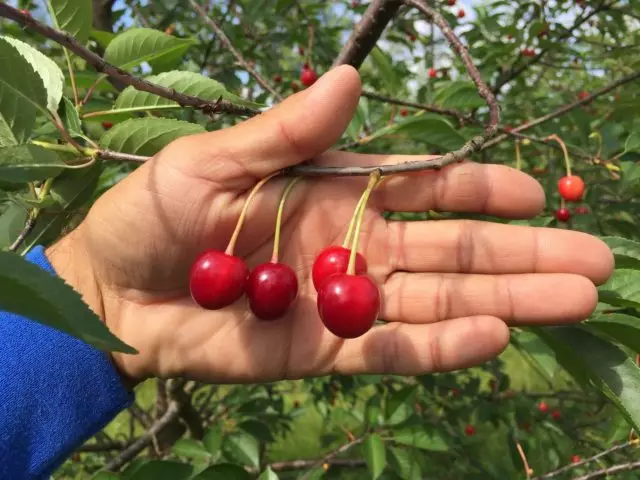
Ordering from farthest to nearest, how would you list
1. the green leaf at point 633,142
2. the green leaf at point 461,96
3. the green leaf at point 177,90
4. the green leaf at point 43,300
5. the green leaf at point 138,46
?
the green leaf at point 633,142 < the green leaf at point 461,96 < the green leaf at point 138,46 < the green leaf at point 177,90 < the green leaf at point 43,300

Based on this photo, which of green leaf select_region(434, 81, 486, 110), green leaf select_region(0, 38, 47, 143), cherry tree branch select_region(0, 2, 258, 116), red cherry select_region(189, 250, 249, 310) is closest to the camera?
cherry tree branch select_region(0, 2, 258, 116)

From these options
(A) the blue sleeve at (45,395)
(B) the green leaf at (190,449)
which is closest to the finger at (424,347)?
(A) the blue sleeve at (45,395)

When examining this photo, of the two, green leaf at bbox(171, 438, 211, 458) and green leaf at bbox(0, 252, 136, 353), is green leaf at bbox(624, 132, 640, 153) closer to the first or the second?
green leaf at bbox(171, 438, 211, 458)

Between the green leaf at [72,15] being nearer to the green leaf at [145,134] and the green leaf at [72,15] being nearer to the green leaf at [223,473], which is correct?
the green leaf at [145,134]

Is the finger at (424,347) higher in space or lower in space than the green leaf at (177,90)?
lower

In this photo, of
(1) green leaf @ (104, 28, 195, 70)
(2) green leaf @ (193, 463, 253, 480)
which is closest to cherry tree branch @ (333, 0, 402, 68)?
(1) green leaf @ (104, 28, 195, 70)

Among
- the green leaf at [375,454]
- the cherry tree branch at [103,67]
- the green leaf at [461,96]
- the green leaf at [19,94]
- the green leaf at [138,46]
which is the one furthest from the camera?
the green leaf at [461,96]
